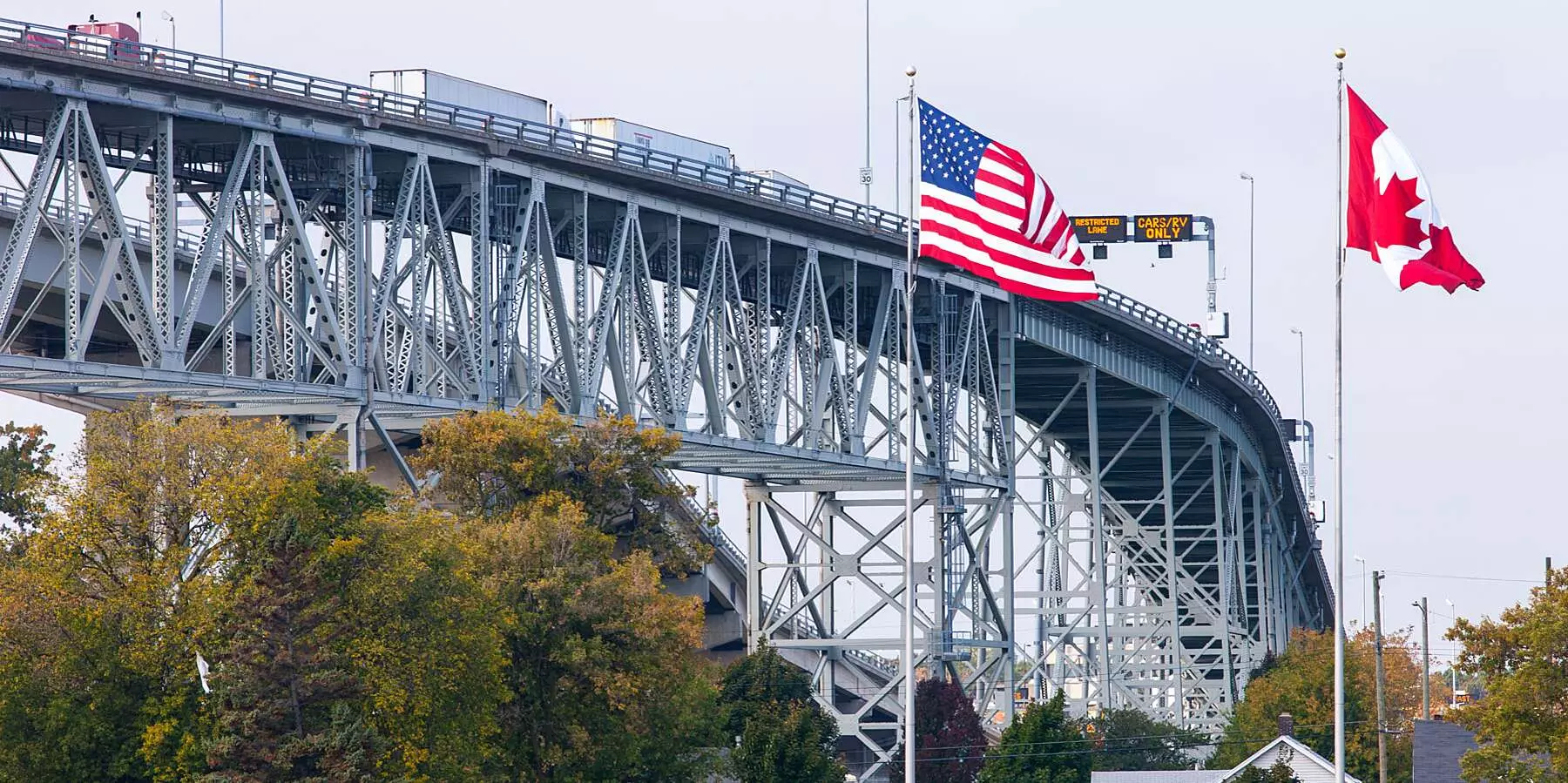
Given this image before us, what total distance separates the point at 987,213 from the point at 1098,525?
5076 cm

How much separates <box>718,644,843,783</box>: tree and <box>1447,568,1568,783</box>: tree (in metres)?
18.7

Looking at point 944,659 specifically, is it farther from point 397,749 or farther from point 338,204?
point 397,749

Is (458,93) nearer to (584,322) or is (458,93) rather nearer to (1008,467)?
(584,322)

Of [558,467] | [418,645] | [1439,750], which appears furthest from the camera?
[1439,750]

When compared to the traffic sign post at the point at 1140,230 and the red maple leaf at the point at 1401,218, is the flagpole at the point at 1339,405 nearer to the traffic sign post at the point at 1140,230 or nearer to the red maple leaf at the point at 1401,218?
the red maple leaf at the point at 1401,218

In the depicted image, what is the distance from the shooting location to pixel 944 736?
8406 cm

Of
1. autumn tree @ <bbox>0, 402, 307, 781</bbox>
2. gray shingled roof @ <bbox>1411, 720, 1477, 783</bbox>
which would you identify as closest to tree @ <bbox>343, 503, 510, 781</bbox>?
autumn tree @ <bbox>0, 402, 307, 781</bbox>

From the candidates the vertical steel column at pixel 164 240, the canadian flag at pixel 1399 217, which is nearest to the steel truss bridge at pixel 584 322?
the vertical steel column at pixel 164 240

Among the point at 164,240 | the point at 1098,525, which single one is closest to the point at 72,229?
the point at 164,240

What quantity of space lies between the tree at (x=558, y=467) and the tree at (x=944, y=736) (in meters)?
16.1

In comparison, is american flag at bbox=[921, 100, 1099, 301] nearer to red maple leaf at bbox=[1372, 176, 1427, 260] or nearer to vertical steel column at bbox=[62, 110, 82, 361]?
red maple leaf at bbox=[1372, 176, 1427, 260]

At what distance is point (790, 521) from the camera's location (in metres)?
84.4

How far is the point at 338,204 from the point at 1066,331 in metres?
36.7

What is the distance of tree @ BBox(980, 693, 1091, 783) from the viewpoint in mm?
82625
